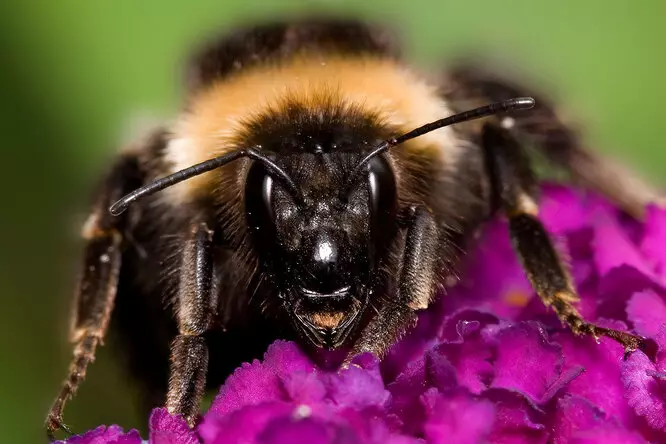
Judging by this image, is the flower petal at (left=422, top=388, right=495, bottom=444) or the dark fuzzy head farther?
the dark fuzzy head

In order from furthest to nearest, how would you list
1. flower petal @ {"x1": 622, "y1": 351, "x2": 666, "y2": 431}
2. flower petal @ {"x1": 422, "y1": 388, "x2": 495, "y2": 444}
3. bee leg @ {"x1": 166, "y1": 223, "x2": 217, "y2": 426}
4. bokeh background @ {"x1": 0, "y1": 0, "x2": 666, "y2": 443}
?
bokeh background @ {"x1": 0, "y1": 0, "x2": 666, "y2": 443}, bee leg @ {"x1": 166, "y1": 223, "x2": 217, "y2": 426}, flower petal @ {"x1": 622, "y1": 351, "x2": 666, "y2": 431}, flower petal @ {"x1": 422, "y1": 388, "x2": 495, "y2": 444}

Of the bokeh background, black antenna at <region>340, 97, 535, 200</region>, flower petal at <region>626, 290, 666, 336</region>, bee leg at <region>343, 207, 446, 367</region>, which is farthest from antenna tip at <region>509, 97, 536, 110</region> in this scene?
the bokeh background

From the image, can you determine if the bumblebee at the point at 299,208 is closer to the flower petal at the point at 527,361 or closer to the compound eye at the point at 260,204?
the compound eye at the point at 260,204

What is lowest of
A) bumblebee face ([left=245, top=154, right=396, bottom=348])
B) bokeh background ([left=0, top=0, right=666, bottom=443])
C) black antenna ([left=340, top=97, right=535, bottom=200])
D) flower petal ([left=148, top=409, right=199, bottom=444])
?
bokeh background ([left=0, top=0, right=666, bottom=443])

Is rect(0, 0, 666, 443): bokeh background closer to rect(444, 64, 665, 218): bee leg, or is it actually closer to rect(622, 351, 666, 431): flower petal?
rect(444, 64, 665, 218): bee leg

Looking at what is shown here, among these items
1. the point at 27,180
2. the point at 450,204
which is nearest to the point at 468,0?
the point at 27,180

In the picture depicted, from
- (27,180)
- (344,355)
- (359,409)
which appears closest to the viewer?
(359,409)

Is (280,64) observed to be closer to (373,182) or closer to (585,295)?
(373,182)
